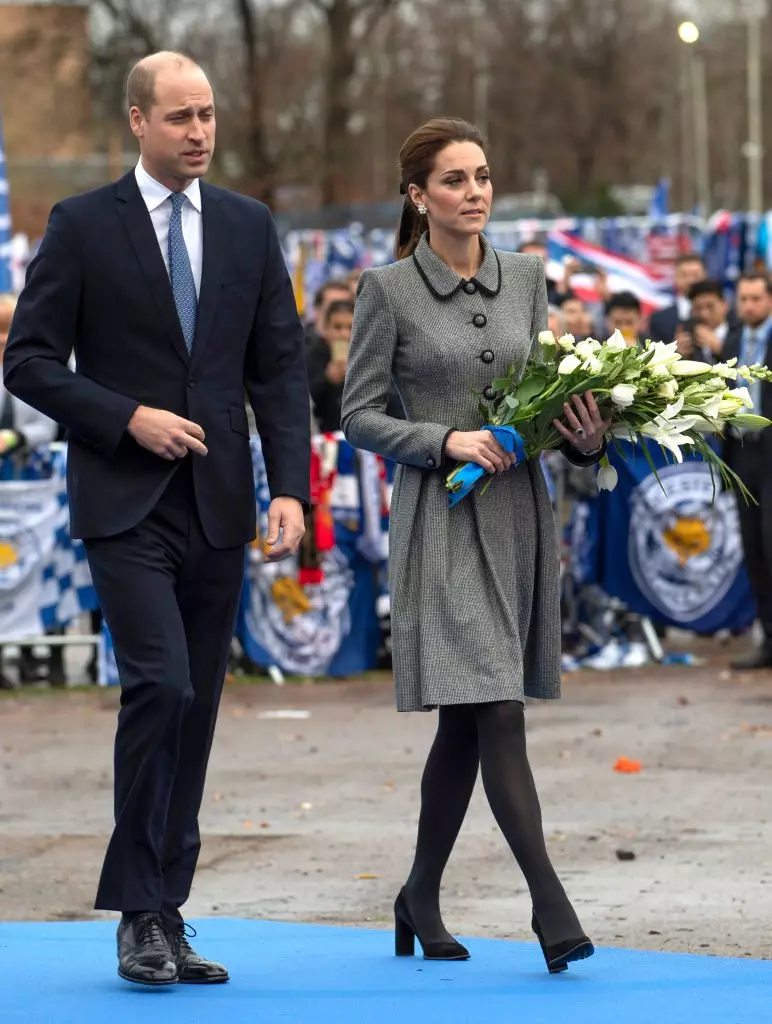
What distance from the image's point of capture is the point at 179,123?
5277mm

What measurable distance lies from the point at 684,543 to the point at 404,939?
26.8 feet

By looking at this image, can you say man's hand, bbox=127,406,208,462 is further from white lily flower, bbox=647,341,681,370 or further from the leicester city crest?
the leicester city crest

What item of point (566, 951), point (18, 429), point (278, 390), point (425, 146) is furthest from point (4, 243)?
point (566, 951)

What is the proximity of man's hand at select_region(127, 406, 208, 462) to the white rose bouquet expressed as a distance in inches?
26.6

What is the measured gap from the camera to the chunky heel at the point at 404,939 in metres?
5.70

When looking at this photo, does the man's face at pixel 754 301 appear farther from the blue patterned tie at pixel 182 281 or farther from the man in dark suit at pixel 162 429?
the blue patterned tie at pixel 182 281

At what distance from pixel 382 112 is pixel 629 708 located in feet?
150

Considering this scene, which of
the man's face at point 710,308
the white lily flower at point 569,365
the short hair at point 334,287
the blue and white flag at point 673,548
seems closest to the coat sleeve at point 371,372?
the white lily flower at point 569,365

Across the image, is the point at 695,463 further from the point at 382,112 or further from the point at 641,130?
the point at 641,130

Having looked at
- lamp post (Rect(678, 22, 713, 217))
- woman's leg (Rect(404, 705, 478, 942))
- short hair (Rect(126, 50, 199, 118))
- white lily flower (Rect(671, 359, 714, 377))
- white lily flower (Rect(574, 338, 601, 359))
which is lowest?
woman's leg (Rect(404, 705, 478, 942))

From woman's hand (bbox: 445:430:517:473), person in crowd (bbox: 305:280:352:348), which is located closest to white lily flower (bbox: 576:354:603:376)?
woman's hand (bbox: 445:430:517:473)

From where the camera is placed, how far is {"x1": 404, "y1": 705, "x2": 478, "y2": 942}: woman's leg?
5.63m

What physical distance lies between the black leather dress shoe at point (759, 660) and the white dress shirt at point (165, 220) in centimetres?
825

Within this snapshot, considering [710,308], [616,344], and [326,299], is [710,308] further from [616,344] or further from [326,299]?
[616,344]
